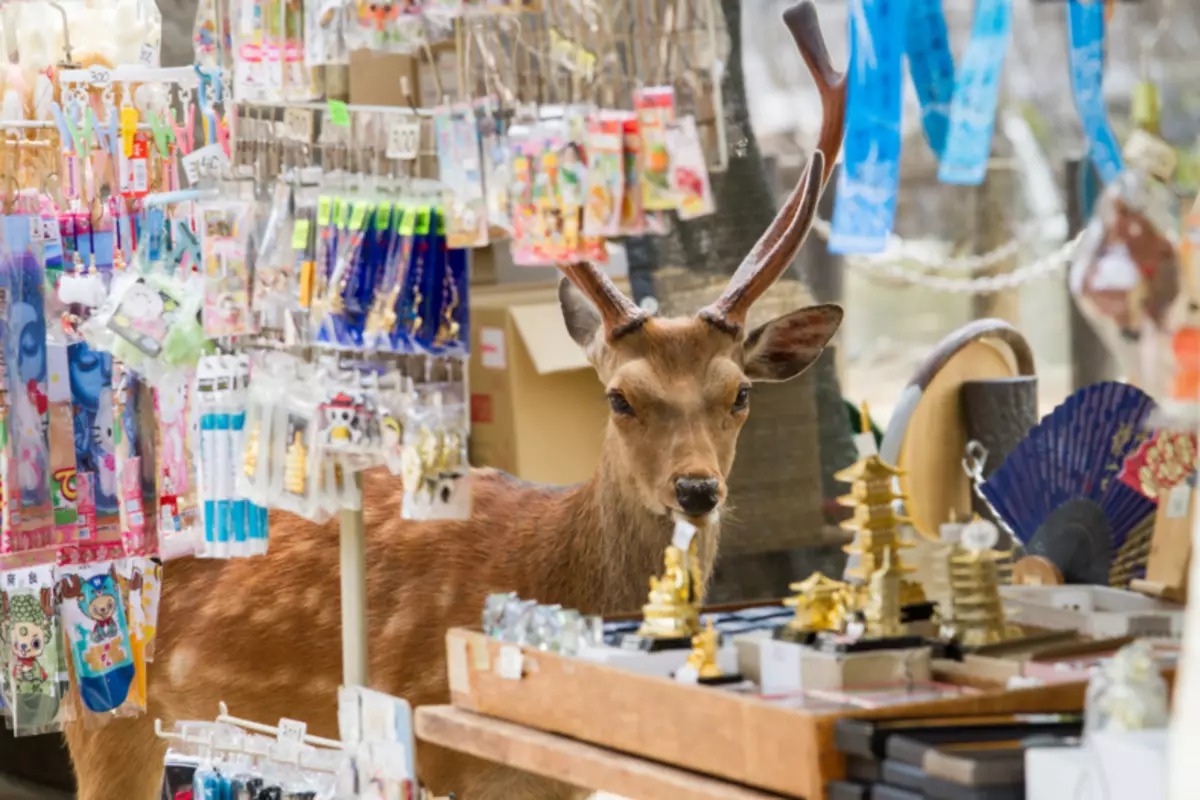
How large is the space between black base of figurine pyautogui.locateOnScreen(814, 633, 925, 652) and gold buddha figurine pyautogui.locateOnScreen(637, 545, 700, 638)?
248 mm

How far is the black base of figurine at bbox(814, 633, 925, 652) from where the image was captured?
2.24 metres

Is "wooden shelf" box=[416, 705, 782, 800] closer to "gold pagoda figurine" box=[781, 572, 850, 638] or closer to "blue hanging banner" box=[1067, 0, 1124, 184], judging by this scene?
"gold pagoda figurine" box=[781, 572, 850, 638]

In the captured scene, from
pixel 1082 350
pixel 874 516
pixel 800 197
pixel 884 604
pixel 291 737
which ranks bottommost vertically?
pixel 291 737

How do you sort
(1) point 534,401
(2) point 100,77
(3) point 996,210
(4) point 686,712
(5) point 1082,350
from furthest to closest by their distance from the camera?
(3) point 996,210, (5) point 1082,350, (1) point 534,401, (2) point 100,77, (4) point 686,712

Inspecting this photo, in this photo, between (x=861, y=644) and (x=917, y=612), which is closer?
(x=861, y=644)

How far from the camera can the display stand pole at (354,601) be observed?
3.14m

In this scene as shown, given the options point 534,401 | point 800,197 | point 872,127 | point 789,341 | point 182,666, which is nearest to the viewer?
point 872,127

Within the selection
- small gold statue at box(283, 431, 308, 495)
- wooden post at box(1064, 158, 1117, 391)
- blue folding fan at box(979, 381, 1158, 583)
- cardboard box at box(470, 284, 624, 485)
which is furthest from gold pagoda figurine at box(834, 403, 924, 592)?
wooden post at box(1064, 158, 1117, 391)

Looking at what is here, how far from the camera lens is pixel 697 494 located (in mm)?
3146

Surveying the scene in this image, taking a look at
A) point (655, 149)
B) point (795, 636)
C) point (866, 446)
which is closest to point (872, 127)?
point (655, 149)

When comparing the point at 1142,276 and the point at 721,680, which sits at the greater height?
the point at 1142,276

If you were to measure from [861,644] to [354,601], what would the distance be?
1.17 metres

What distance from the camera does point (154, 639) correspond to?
12.5 ft

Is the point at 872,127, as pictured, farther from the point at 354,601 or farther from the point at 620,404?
the point at 354,601
